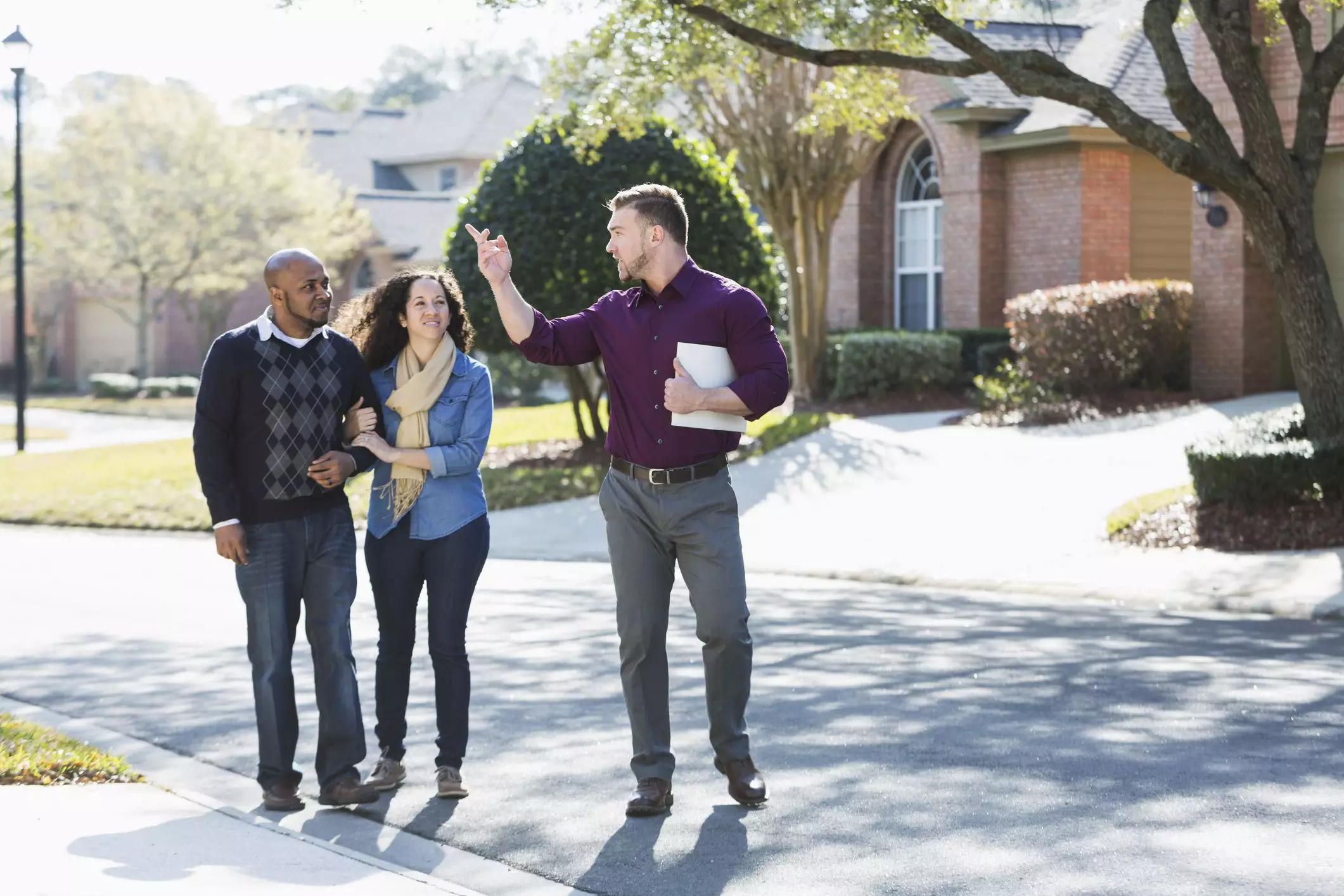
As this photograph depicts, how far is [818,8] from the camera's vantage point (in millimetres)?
14477

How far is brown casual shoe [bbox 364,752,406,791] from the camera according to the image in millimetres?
6359

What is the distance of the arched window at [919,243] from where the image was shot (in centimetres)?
2875

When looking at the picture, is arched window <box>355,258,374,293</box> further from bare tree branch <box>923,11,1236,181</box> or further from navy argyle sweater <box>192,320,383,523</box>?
navy argyle sweater <box>192,320,383,523</box>

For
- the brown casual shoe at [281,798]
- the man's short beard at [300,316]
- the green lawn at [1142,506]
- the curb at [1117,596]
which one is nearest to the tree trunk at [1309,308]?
the green lawn at [1142,506]

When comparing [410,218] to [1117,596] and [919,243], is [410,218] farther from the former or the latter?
[1117,596]

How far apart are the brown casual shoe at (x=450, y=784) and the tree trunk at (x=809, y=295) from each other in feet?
60.4

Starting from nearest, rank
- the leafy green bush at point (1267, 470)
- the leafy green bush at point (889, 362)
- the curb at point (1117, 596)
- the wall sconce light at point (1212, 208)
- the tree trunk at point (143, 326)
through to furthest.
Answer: the curb at point (1117, 596)
the leafy green bush at point (1267, 470)
the wall sconce light at point (1212, 208)
the leafy green bush at point (889, 362)
the tree trunk at point (143, 326)

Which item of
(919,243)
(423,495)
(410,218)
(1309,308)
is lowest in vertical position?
(423,495)

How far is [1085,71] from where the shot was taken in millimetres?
26484

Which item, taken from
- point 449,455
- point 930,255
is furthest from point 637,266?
point 930,255

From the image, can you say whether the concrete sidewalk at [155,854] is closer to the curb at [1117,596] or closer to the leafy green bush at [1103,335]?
the curb at [1117,596]

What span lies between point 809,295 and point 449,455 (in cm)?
1872

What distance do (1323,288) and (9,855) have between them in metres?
10.5

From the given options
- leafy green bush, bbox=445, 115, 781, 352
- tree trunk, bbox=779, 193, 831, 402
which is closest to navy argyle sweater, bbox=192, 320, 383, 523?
leafy green bush, bbox=445, 115, 781, 352
